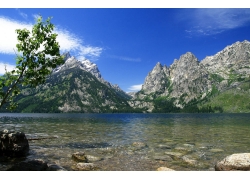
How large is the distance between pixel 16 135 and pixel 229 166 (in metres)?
21.8

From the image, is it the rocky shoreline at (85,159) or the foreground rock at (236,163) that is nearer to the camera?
the foreground rock at (236,163)

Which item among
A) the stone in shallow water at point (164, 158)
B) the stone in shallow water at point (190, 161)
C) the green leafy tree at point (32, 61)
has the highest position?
the green leafy tree at point (32, 61)

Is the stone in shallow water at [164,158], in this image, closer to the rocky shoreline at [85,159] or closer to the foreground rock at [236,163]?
the rocky shoreline at [85,159]

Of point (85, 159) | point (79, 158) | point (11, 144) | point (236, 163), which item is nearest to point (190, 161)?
point (236, 163)

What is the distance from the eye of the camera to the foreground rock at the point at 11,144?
22.2 meters

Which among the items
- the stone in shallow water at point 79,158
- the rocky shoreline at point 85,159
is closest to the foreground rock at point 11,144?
the rocky shoreline at point 85,159

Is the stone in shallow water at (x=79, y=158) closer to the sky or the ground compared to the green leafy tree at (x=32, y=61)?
closer to the ground

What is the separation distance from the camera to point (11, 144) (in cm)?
2248

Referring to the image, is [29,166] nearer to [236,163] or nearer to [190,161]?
[190,161]

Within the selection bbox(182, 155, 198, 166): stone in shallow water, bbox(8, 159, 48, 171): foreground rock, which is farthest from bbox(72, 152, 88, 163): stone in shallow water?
bbox(182, 155, 198, 166): stone in shallow water

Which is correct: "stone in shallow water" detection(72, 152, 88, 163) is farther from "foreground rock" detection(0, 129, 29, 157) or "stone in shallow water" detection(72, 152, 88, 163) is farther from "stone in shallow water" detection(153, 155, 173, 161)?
"stone in shallow water" detection(153, 155, 173, 161)

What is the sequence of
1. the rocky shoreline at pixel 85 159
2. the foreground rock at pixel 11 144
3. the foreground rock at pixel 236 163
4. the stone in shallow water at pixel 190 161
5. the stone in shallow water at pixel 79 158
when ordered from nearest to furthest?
the foreground rock at pixel 236 163
the rocky shoreline at pixel 85 159
the stone in shallow water at pixel 190 161
the stone in shallow water at pixel 79 158
the foreground rock at pixel 11 144

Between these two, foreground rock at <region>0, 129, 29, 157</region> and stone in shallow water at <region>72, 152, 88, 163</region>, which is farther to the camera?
foreground rock at <region>0, 129, 29, 157</region>

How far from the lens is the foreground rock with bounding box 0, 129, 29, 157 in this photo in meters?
22.2
